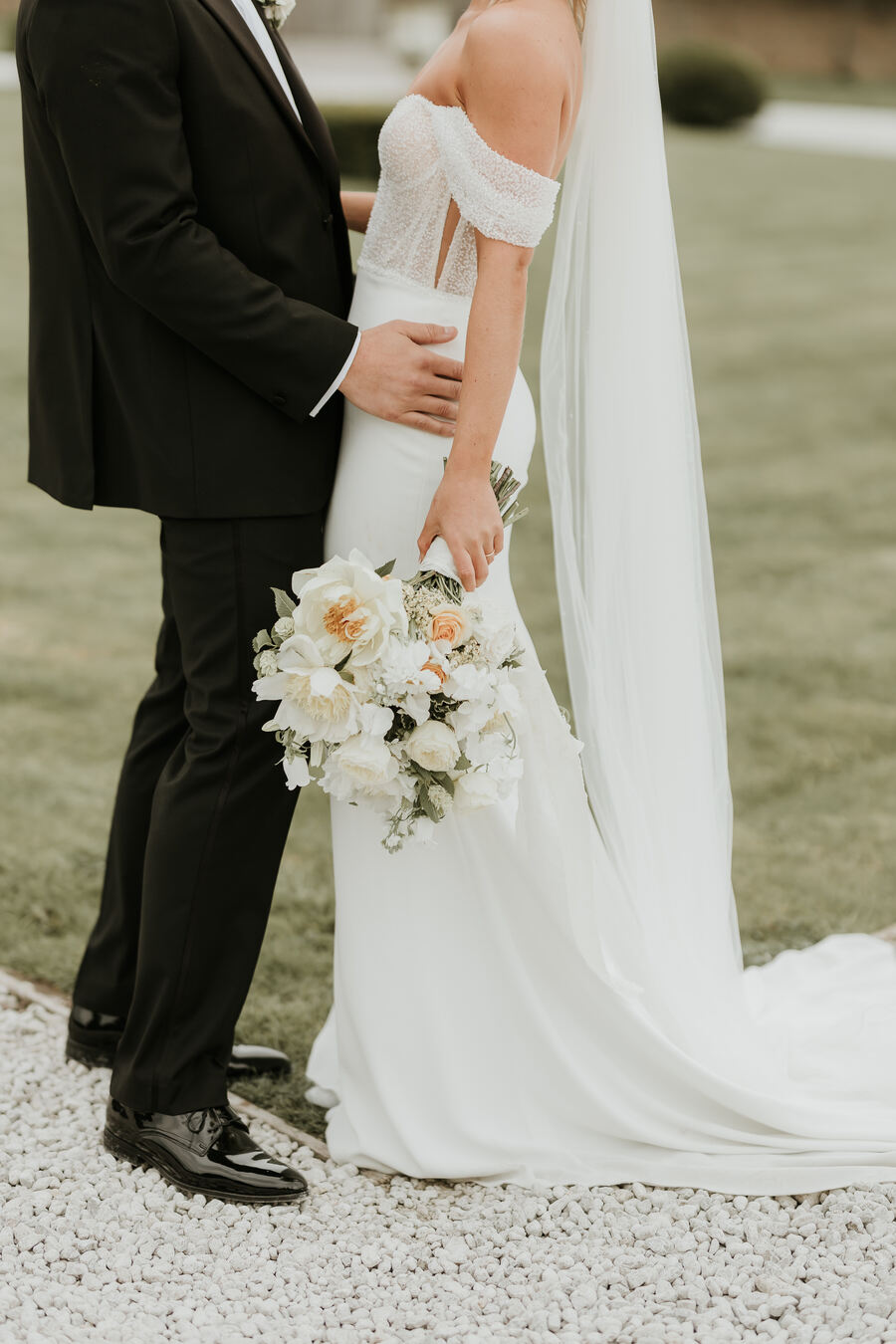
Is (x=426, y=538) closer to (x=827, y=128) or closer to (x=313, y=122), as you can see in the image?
(x=313, y=122)

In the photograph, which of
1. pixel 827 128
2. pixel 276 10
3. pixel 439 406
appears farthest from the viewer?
pixel 827 128

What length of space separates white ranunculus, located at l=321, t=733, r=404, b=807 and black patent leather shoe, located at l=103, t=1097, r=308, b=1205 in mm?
757

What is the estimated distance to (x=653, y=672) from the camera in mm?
3223

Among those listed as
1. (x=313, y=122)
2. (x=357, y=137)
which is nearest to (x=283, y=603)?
(x=313, y=122)

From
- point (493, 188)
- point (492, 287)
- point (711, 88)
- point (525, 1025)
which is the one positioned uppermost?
point (711, 88)

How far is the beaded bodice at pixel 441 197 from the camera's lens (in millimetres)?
2682

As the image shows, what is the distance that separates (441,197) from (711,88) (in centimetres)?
1949

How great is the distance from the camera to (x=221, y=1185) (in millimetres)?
2926

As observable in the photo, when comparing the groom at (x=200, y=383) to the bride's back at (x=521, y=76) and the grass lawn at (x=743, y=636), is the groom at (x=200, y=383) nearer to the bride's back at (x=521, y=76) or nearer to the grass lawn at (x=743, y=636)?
the bride's back at (x=521, y=76)

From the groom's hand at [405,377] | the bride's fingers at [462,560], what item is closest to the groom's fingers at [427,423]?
the groom's hand at [405,377]

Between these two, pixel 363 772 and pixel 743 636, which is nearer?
pixel 363 772

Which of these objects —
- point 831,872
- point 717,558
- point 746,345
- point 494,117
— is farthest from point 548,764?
point 746,345

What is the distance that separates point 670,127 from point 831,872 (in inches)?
733

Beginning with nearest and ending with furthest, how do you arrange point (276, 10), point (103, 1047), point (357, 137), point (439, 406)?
1. point (439, 406)
2. point (276, 10)
3. point (103, 1047)
4. point (357, 137)
